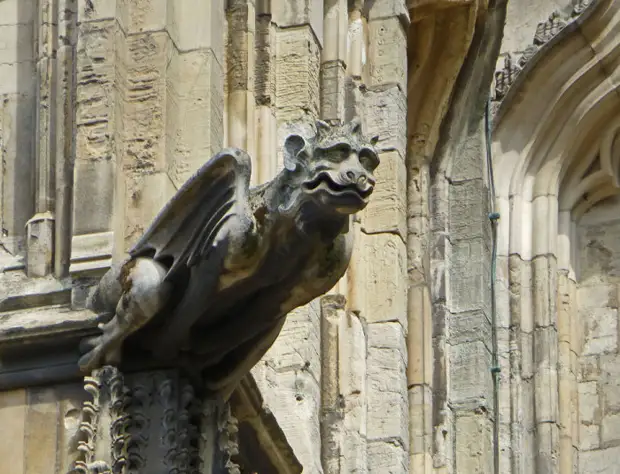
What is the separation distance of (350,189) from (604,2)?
7802 millimetres

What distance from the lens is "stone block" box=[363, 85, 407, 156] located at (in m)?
14.7

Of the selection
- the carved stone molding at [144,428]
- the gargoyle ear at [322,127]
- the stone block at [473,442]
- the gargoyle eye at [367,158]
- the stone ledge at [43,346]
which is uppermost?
the stone block at [473,442]

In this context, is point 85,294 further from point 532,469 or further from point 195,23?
point 532,469

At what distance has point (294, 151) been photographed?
10.5 meters

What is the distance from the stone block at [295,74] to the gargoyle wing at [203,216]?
2.45 metres

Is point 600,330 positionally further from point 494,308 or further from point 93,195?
point 93,195

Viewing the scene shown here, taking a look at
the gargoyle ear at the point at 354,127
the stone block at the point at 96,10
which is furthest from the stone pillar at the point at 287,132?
the gargoyle ear at the point at 354,127

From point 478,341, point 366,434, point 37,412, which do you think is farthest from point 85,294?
point 478,341

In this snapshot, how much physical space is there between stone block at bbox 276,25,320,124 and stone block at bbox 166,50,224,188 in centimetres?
136

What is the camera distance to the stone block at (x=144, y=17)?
1193cm

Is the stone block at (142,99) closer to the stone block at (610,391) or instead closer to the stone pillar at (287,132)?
the stone pillar at (287,132)

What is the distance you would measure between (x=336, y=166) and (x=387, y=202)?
4.30 m

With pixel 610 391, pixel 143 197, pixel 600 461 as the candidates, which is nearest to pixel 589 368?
pixel 610 391

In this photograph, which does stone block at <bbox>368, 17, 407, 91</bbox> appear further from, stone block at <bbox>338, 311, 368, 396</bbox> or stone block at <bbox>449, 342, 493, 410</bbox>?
stone block at <bbox>449, 342, 493, 410</bbox>
